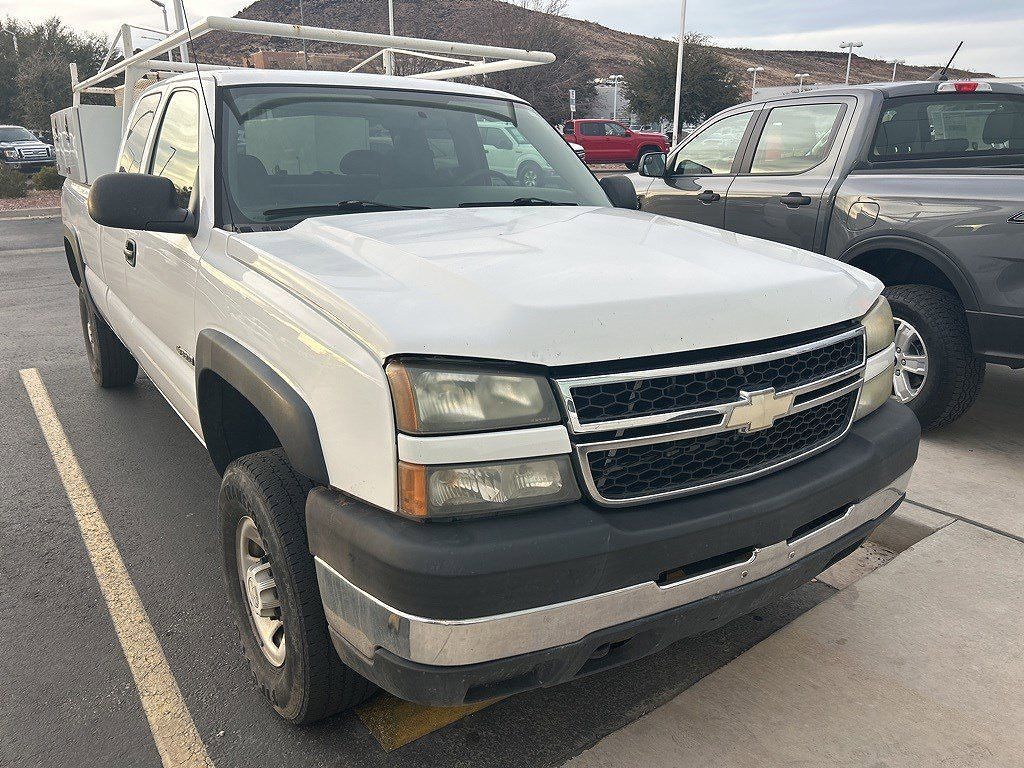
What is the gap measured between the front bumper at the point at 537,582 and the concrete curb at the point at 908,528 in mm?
1693

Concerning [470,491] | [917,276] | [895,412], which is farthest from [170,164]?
[917,276]

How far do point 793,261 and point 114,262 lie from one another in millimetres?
3323

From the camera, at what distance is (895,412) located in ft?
8.29

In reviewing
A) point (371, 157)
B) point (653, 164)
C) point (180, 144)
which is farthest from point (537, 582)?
point (653, 164)

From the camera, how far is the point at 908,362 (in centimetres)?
455

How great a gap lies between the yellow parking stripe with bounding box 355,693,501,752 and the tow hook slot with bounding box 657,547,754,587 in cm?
79

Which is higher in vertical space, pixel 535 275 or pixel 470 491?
pixel 535 275

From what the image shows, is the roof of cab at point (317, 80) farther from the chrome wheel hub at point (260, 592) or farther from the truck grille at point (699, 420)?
the truck grille at point (699, 420)

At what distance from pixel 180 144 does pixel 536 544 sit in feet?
8.44

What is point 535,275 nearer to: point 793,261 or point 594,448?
point 594,448

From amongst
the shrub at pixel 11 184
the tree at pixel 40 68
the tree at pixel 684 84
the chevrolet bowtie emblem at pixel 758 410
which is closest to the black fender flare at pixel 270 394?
the chevrolet bowtie emblem at pixel 758 410

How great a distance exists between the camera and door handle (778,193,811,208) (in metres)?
5.05

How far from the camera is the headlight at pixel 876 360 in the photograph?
2393 millimetres

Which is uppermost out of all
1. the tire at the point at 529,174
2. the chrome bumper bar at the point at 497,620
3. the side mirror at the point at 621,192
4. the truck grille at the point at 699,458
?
the tire at the point at 529,174
